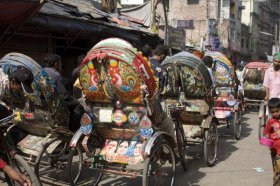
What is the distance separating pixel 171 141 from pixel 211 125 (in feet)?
5.89

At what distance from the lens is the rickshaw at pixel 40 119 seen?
186 inches

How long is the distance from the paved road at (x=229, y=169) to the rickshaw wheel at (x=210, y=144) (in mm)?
136

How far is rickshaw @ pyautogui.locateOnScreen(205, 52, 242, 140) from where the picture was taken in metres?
8.54

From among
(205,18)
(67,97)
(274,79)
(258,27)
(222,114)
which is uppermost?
(258,27)

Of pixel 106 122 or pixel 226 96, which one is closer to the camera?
pixel 106 122

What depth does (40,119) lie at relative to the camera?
5027 millimetres

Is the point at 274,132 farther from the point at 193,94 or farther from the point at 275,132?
the point at 193,94

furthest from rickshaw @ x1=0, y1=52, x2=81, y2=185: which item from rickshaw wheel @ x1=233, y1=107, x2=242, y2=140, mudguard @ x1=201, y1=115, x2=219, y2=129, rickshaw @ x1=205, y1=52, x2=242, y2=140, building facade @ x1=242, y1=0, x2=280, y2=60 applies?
building facade @ x1=242, y1=0, x2=280, y2=60

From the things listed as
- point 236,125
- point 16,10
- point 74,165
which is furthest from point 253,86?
point 16,10

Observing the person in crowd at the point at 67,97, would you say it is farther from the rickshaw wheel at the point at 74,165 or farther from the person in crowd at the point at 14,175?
the person in crowd at the point at 14,175

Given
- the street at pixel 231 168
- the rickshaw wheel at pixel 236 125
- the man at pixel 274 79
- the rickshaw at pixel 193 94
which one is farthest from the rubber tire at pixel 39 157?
the rickshaw wheel at pixel 236 125

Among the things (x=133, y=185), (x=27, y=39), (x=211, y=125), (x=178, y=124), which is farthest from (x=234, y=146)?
(x=27, y=39)

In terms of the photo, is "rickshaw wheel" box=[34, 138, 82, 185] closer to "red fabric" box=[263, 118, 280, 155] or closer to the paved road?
the paved road

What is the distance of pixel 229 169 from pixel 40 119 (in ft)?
10.6
